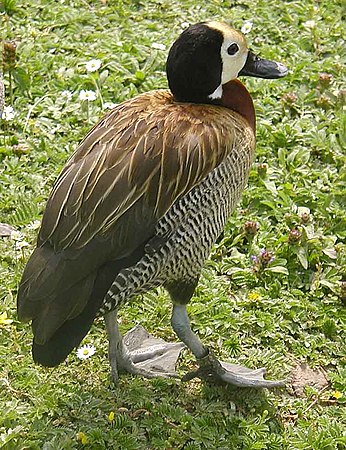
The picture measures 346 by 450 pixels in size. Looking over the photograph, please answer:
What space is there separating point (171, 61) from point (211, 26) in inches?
8.0

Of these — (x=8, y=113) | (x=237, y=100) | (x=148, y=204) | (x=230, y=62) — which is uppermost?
(x=230, y=62)

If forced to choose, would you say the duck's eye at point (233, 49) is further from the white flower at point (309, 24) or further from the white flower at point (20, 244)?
the white flower at point (309, 24)

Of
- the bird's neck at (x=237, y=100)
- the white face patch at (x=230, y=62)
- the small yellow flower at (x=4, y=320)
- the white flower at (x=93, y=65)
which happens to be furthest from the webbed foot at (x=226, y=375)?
the white flower at (x=93, y=65)

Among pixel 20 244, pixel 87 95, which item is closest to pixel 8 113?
pixel 87 95

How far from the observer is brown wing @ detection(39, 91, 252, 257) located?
335 centimetres

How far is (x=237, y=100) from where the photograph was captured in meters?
3.79

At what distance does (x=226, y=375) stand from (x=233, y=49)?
1.29 meters

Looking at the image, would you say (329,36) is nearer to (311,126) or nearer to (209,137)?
(311,126)

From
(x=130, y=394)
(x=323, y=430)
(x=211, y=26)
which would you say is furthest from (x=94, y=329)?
(x=211, y=26)

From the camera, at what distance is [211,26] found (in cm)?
357

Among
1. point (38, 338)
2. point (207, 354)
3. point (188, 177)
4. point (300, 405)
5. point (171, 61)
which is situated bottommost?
point (300, 405)

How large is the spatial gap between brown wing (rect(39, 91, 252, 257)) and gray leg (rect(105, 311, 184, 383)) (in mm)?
501

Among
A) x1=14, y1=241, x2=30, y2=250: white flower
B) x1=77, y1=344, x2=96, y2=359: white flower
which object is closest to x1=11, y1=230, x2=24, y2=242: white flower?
x1=14, y1=241, x2=30, y2=250: white flower

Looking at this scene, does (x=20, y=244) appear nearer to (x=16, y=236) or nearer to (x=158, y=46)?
(x=16, y=236)
